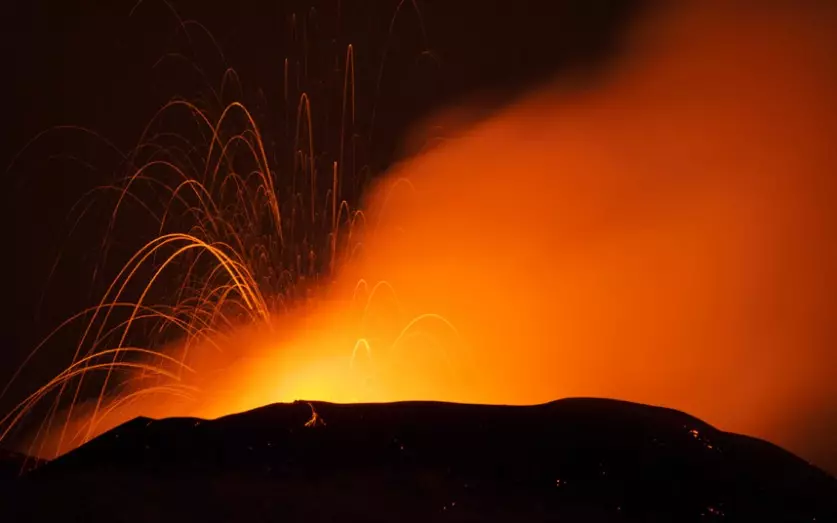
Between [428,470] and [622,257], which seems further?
[622,257]

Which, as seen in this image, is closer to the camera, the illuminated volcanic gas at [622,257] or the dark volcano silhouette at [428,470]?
the dark volcano silhouette at [428,470]

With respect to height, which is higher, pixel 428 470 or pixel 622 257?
pixel 622 257

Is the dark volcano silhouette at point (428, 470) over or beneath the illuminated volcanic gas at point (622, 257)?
beneath

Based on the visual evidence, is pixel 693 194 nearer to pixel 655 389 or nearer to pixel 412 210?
pixel 655 389

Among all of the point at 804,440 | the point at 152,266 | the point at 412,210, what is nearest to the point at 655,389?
the point at 804,440
